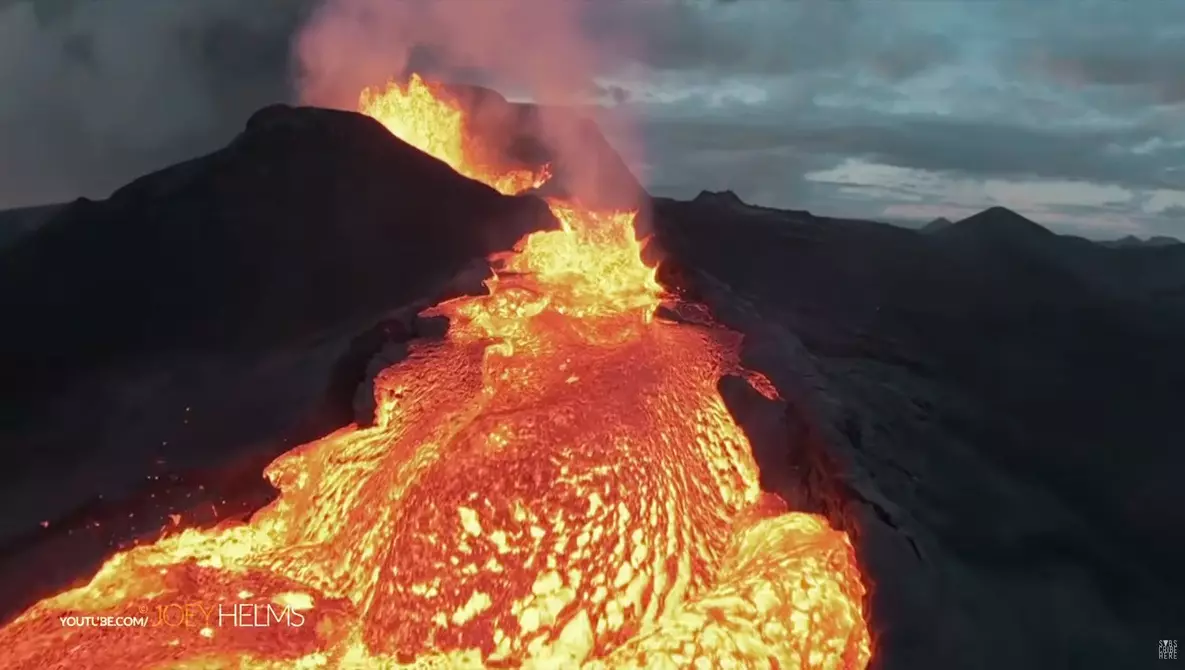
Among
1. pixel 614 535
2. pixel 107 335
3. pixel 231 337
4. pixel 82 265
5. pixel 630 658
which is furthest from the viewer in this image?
pixel 82 265

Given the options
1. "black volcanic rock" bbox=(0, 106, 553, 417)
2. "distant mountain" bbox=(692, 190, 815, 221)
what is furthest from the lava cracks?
"distant mountain" bbox=(692, 190, 815, 221)

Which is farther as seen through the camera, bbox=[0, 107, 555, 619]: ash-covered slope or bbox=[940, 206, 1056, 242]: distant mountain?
bbox=[940, 206, 1056, 242]: distant mountain

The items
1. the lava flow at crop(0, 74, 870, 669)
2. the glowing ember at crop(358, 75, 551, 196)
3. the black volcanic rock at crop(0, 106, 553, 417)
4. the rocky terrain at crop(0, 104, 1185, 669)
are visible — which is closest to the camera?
the lava flow at crop(0, 74, 870, 669)

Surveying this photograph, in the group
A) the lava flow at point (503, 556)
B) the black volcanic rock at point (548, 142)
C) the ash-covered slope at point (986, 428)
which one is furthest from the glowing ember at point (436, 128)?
the lava flow at point (503, 556)

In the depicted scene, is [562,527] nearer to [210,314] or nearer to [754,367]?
[754,367]

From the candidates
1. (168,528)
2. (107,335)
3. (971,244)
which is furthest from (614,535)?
(971,244)

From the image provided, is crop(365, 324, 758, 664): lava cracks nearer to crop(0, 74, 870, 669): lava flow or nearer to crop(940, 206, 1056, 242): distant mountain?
crop(0, 74, 870, 669): lava flow

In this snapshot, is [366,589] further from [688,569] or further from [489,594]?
[688,569]

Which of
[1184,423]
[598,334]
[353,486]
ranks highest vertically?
[598,334]
